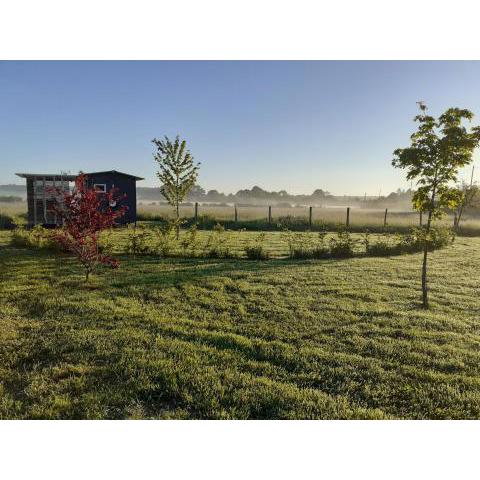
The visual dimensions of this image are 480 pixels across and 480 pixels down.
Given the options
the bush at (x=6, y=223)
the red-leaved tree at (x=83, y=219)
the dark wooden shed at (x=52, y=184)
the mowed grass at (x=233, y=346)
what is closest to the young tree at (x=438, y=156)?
the mowed grass at (x=233, y=346)

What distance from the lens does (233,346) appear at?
14.8 ft

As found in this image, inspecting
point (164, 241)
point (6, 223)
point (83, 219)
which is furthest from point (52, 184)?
point (83, 219)

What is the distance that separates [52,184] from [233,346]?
2048 cm

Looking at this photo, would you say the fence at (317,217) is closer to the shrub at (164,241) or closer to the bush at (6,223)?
the bush at (6,223)

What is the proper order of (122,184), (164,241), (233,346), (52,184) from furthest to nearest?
1. (122,184)
2. (52,184)
3. (164,241)
4. (233,346)

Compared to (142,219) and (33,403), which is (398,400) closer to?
(33,403)

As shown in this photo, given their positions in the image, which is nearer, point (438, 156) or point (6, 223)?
point (438, 156)

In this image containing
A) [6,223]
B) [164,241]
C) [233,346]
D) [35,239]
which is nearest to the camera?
[233,346]

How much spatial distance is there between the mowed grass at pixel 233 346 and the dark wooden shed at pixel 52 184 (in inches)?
544

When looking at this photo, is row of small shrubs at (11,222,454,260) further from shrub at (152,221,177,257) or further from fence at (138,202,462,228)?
fence at (138,202,462,228)

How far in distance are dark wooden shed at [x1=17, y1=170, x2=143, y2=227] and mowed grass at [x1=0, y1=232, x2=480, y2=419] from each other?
1382 cm

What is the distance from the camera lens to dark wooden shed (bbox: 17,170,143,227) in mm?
20219

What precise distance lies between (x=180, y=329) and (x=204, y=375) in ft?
4.52

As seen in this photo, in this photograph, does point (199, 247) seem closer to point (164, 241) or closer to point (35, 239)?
point (164, 241)
